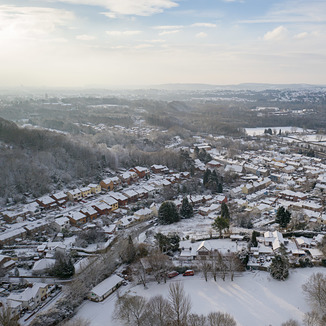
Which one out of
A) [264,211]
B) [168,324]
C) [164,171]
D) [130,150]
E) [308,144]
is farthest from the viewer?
[308,144]

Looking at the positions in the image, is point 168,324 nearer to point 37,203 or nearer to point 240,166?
point 37,203

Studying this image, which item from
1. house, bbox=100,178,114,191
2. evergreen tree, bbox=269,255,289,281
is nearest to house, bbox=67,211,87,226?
house, bbox=100,178,114,191

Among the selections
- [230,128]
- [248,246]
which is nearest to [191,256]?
[248,246]

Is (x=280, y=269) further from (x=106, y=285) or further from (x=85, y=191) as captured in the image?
(x=85, y=191)

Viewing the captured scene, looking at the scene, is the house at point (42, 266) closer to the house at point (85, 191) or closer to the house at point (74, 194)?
→ the house at point (74, 194)

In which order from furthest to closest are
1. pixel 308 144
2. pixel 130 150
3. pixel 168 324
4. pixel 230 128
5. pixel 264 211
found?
pixel 230 128, pixel 308 144, pixel 130 150, pixel 264 211, pixel 168 324

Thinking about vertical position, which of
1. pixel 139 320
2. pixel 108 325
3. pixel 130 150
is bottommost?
pixel 108 325

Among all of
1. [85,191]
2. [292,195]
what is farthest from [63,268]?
[292,195]

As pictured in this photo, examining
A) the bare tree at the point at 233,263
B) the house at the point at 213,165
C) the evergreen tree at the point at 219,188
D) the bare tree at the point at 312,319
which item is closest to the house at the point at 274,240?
the bare tree at the point at 233,263
